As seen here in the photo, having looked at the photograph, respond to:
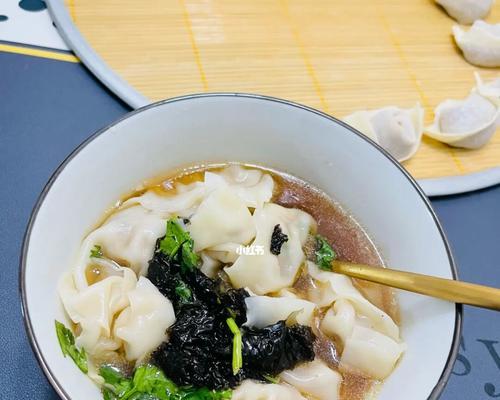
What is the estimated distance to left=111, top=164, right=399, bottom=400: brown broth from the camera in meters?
1.74

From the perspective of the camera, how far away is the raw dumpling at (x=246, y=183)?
1.84m

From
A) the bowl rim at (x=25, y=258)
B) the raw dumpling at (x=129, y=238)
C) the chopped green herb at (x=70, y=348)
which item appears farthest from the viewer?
the raw dumpling at (x=129, y=238)

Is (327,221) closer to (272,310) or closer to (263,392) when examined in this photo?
(272,310)

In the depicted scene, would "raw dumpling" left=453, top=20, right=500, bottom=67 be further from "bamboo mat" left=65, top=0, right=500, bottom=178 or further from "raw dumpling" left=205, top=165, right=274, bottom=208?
"raw dumpling" left=205, top=165, right=274, bottom=208

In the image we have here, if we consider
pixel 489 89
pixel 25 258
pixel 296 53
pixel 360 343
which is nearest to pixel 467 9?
pixel 489 89

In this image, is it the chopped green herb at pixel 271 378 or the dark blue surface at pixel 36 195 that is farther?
the dark blue surface at pixel 36 195

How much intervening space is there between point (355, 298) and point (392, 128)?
93 centimetres

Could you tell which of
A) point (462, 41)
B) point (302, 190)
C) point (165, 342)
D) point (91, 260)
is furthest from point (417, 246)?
point (462, 41)

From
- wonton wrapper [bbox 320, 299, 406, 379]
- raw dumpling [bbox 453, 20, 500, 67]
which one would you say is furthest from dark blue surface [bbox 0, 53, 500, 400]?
raw dumpling [bbox 453, 20, 500, 67]

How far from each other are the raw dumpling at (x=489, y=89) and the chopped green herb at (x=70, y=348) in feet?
6.95

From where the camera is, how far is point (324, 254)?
183cm

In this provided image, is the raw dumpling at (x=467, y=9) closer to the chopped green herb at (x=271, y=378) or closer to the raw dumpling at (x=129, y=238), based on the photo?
the raw dumpling at (x=129, y=238)

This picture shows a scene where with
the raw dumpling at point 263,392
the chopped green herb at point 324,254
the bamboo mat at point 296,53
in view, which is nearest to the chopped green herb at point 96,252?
the raw dumpling at point 263,392

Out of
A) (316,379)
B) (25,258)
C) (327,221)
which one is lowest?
(316,379)
